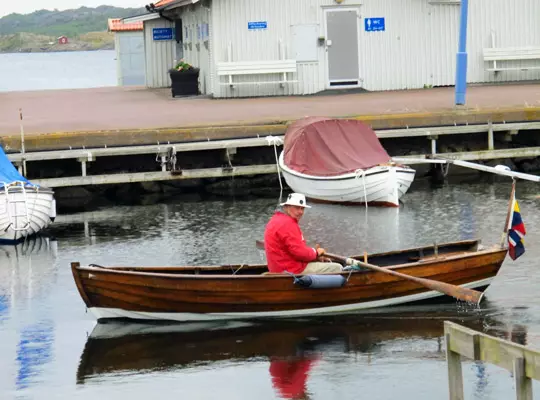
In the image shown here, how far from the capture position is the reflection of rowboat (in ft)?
46.2

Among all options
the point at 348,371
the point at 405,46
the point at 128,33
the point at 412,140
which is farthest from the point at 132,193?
the point at 128,33

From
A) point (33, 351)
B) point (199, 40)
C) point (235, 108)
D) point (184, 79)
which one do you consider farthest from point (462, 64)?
point (33, 351)

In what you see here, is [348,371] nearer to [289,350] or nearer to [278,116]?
[289,350]

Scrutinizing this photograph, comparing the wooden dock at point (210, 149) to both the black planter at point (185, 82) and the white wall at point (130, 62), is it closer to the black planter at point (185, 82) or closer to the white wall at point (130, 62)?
the black planter at point (185, 82)

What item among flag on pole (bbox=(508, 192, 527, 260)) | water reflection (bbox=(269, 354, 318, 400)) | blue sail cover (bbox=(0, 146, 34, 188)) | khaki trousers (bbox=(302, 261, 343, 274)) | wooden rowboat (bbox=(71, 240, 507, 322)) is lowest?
water reflection (bbox=(269, 354, 318, 400))

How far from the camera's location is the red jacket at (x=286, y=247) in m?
15.0

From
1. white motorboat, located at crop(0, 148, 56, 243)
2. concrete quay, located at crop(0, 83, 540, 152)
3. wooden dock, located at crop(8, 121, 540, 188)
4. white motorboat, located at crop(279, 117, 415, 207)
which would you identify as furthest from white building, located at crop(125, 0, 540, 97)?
white motorboat, located at crop(0, 148, 56, 243)

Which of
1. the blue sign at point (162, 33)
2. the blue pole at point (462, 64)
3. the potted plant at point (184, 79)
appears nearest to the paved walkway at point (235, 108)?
the blue pole at point (462, 64)

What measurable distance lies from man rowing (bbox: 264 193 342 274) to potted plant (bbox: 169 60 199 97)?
20.9 metres

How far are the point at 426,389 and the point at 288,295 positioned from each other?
3185 mm

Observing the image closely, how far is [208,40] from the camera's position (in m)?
34.8

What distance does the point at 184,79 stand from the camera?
35.8 m

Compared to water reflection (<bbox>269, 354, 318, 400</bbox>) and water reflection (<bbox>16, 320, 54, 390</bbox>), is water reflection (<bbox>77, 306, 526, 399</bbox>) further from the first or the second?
water reflection (<bbox>16, 320, 54, 390</bbox>)

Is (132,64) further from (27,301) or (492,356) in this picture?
(492,356)
